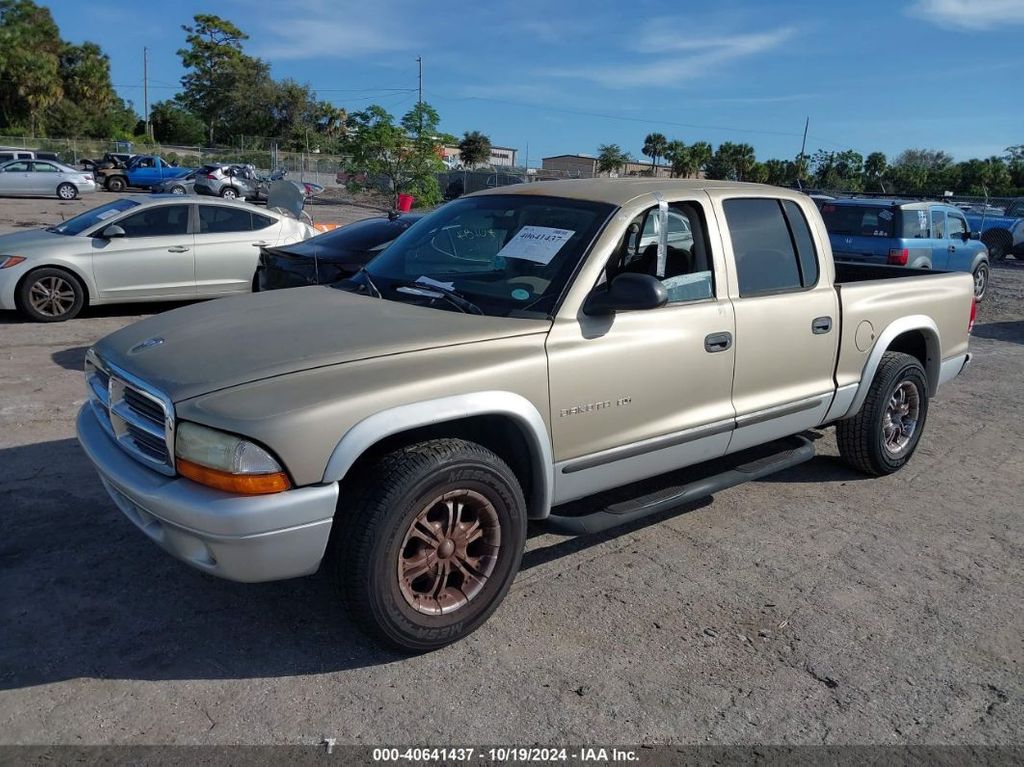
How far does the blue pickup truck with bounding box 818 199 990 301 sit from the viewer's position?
1252cm

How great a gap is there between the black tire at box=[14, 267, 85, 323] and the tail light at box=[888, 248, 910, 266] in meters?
11.1

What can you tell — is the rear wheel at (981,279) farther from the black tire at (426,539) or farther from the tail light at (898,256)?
the black tire at (426,539)

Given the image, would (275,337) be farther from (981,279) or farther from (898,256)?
(981,279)

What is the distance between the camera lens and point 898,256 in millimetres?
12414

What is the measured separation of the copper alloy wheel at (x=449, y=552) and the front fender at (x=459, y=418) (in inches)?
11.4

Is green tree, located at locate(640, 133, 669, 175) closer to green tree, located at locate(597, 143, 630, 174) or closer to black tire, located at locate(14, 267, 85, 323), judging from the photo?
green tree, located at locate(597, 143, 630, 174)

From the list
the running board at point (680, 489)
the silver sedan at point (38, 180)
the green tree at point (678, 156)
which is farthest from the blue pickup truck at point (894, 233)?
the green tree at point (678, 156)

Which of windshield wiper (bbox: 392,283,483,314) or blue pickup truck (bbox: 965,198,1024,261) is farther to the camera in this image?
blue pickup truck (bbox: 965,198,1024,261)

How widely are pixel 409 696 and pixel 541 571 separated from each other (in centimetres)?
114

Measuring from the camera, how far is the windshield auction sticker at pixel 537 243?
3.83 metres

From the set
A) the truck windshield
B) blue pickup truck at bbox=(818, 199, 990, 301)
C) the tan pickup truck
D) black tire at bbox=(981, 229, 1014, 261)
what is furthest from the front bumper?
black tire at bbox=(981, 229, 1014, 261)

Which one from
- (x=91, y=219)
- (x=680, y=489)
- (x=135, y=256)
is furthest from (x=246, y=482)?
(x=91, y=219)

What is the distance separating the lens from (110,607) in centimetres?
355

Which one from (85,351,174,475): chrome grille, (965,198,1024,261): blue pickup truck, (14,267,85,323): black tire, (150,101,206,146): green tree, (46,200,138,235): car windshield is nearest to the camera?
(85,351,174,475): chrome grille
